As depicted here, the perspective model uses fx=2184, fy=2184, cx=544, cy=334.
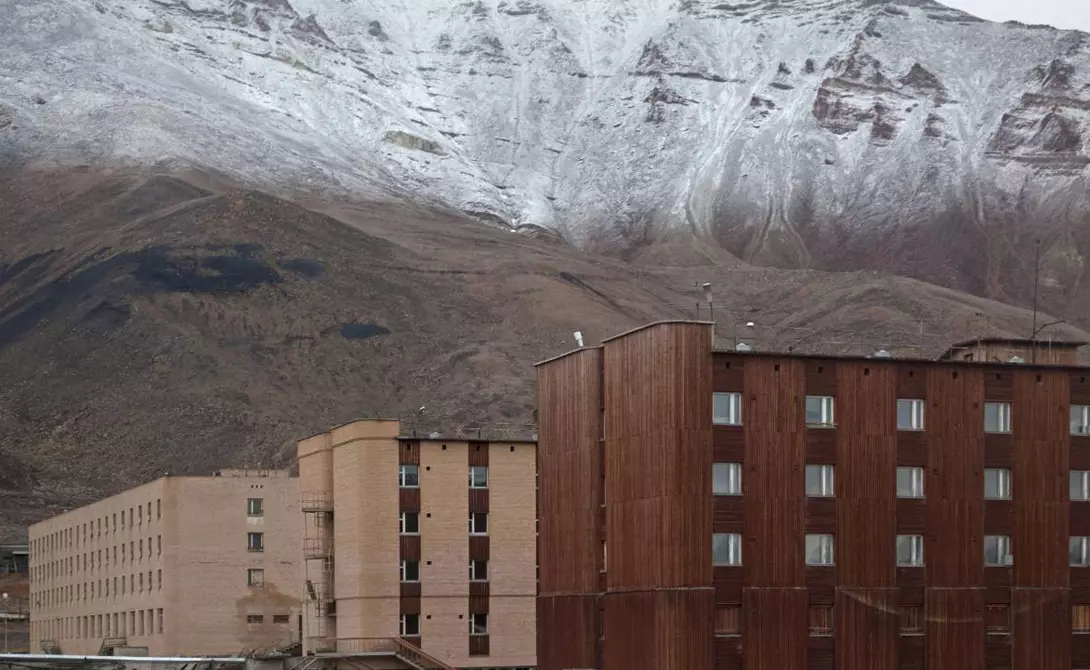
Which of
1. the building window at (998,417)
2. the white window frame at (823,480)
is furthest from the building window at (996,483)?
the white window frame at (823,480)

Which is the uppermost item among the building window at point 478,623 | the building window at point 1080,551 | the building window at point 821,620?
the building window at point 1080,551

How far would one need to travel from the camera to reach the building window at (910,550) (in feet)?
172

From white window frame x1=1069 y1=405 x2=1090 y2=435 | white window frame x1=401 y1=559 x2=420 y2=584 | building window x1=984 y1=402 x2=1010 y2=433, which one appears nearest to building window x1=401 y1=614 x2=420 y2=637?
white window frame x1=401 y1=559 x2=420 y2=584

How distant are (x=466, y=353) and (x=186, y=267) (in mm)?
28355

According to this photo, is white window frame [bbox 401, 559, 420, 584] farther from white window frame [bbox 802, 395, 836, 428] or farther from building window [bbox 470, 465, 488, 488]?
white window frame [bbox 802, 395, 836, 428]

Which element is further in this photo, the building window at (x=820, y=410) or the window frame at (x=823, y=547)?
the building window at (x=820, y=410)

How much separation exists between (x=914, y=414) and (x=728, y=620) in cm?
715

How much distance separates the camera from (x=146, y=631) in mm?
87812

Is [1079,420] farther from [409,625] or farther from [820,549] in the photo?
[409,625]

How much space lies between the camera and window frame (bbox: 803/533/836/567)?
5156 cm

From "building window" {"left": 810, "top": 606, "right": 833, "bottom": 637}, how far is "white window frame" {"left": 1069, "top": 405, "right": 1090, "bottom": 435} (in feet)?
27.3

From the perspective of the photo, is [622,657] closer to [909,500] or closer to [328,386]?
[909,500]

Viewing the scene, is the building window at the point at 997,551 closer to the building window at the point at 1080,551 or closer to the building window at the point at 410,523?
the building window at the point at 1080,551

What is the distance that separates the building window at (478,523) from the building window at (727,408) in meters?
21.5
